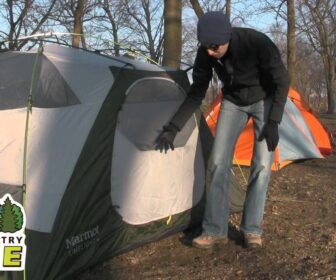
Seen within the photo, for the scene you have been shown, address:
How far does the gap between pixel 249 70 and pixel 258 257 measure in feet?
4.47

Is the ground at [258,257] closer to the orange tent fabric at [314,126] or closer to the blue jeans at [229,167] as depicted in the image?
the blue jeans at [229,167]

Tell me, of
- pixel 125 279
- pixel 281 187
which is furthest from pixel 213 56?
pixel 281 187

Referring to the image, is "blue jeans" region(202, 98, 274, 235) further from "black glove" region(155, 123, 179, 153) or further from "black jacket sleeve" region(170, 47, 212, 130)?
"black glove" region(155, 123, 179, 153)

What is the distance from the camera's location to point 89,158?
3.53 meters

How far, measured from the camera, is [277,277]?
3449mm

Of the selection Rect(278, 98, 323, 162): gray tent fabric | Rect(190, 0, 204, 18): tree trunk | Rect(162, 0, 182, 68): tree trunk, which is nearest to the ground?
Rect(278, 98, 323, 162): gray tent fabric

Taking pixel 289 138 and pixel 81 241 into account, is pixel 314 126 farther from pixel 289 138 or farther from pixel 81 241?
pixel 81 241

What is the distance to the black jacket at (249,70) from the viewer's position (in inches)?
141

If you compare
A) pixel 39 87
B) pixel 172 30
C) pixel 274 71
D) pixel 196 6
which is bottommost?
pixel 39 87

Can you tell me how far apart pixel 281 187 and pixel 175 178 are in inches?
96.1

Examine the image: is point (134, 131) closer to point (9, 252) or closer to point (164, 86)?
point (164, 86)

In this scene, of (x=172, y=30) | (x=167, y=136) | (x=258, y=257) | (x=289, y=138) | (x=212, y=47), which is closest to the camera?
(x=212, y=47)

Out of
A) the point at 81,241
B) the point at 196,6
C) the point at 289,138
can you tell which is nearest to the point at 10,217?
the point at 81,241

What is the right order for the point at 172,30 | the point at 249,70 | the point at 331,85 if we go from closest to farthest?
1. the point at 249,70
2. the point at 172,30
3. the point at 331,85
